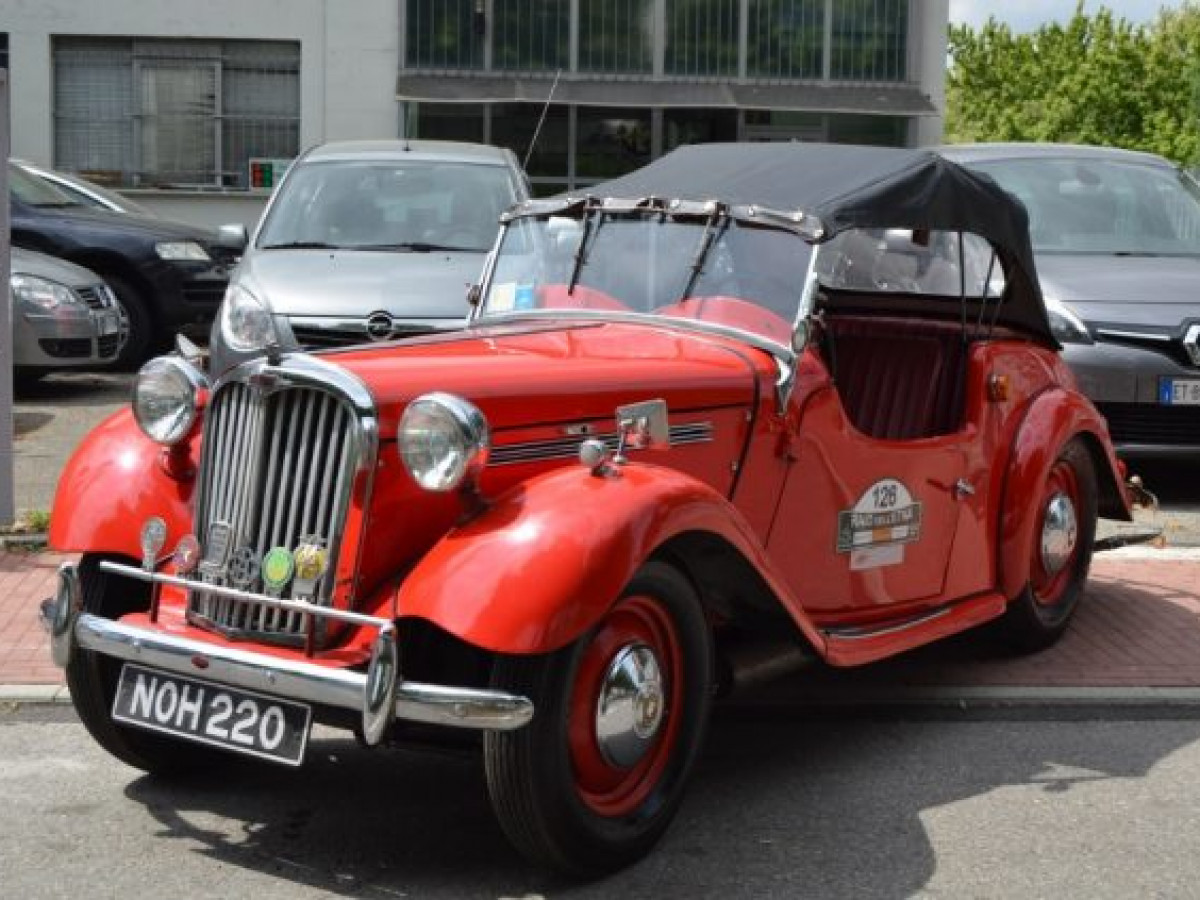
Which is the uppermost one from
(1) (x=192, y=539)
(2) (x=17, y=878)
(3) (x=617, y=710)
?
(1) (x=192, y=539)

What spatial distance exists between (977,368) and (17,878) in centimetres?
358

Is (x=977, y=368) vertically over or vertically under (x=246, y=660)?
over

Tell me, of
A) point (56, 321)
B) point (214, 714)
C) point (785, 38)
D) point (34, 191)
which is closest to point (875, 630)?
point (214, 714)

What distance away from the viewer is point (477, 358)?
16.2 feet

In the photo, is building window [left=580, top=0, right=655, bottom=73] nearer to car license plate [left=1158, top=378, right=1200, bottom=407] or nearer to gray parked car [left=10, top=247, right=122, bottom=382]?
gray parked car [left=10, top=247, right=122, bottom=382]

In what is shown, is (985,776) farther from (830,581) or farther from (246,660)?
(246,660)

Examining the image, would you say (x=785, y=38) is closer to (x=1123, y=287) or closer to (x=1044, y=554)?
(x=1123, y=287)

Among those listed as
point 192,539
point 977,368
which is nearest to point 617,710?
point 192,539

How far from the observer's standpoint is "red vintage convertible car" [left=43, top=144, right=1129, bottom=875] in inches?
169

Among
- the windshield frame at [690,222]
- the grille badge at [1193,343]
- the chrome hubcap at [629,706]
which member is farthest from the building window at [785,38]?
the chrome hubcap at [629,706]

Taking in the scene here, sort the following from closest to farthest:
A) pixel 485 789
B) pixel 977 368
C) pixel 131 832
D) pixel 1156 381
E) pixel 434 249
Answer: pixel 131 832 → pixel 485 789 → pixel 977 368 → pixel 1156 381 → pixel 434 249

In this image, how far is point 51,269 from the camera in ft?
43.5

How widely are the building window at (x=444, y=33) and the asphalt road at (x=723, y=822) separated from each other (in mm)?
20525

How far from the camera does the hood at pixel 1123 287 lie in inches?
370
